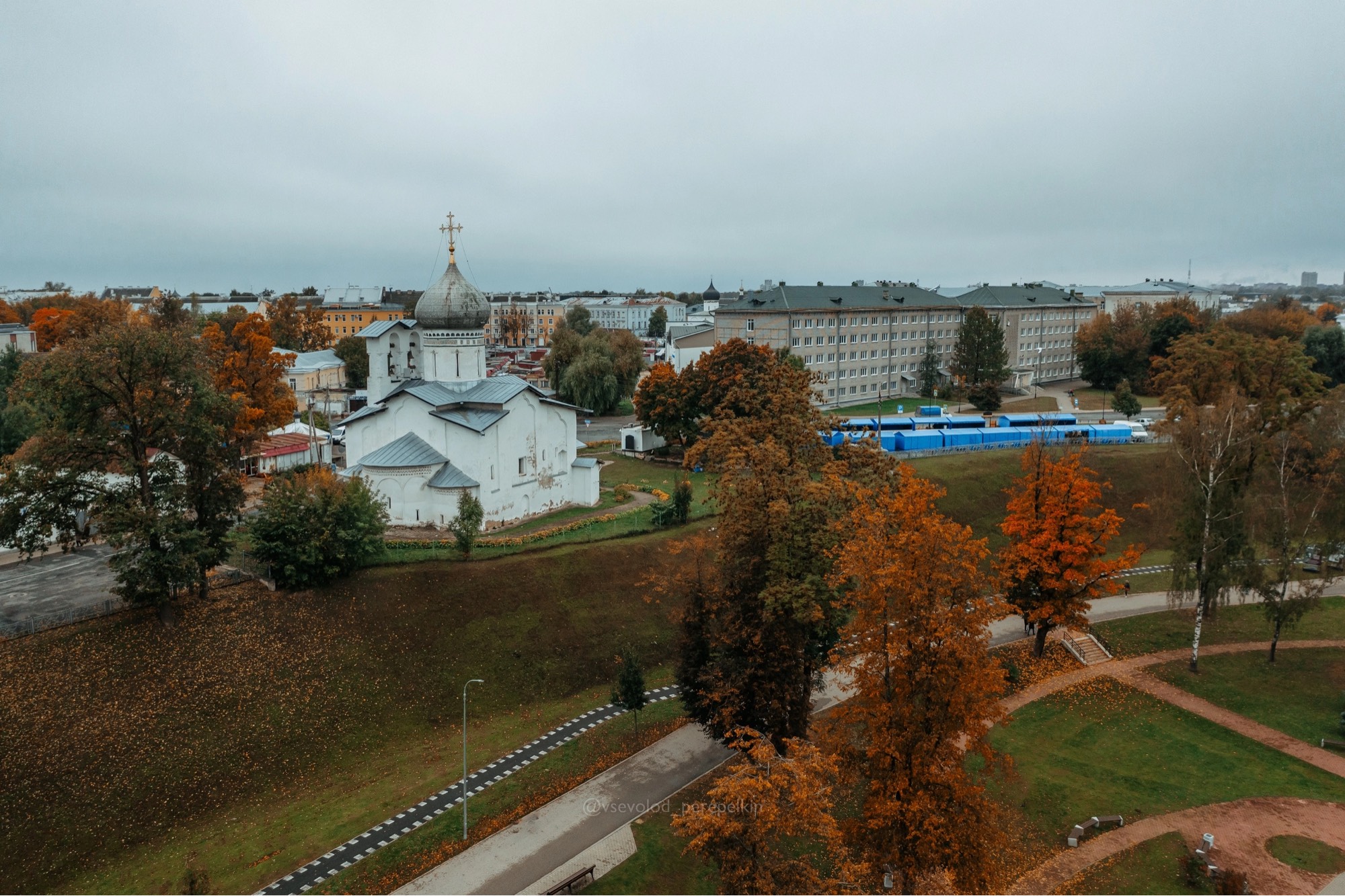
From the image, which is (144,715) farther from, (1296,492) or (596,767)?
(1296,492)

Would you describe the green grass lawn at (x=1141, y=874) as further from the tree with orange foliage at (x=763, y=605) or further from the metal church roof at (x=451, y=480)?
the metal church roof at (x=451, y=480)

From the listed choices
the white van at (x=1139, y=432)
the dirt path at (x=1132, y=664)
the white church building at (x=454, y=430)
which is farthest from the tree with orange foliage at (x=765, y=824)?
the white van at (x=1139, y=432)

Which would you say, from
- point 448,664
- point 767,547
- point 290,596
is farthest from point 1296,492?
point 290,596

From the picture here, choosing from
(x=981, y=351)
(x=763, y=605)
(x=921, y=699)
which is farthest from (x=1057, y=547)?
(x=981, y=351)

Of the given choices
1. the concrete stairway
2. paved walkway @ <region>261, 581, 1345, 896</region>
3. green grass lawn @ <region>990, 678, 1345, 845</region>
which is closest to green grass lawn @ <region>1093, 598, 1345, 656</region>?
the concrete stairway

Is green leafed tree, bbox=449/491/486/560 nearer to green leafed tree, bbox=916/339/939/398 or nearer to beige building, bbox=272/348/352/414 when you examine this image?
beige building, bbox=272/348/352/414

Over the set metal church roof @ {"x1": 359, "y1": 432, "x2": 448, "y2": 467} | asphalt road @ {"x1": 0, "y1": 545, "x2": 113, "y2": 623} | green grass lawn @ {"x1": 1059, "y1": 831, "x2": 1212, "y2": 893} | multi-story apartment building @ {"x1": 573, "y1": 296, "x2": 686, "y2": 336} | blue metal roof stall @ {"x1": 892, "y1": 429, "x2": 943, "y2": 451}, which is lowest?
green grass lawn @ {"x1": 1059, "y1": 831, "x2": 1212, "y2": 893}

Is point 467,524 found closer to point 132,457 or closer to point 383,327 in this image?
point 132,457
